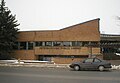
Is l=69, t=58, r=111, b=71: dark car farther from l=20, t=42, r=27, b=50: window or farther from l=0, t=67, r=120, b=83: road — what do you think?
l=20, t=42, r=27, b=50: window

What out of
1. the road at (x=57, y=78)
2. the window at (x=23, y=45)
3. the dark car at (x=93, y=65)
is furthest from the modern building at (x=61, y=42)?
the road at (x=57, y=78)

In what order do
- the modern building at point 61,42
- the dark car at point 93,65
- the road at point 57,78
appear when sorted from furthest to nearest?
the modern building at point 61,42 → the dark car at point 93,65 → the road at point 57,78

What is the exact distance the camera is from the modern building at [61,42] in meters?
51.4

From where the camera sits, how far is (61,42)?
5341cm

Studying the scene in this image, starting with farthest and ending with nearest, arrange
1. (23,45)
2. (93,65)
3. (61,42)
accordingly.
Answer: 1. (23,45)
2. (61,42)
3. (93,65)

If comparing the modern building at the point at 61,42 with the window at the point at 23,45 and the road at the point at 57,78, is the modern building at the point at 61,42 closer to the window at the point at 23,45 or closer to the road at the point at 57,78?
the window at the point at 23,45

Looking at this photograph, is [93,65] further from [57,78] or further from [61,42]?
[61,42]

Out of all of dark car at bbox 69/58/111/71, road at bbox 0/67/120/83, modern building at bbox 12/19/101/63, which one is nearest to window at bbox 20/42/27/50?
modern building at bbox 12/19/101/63

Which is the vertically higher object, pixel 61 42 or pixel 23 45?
pixel 61 42

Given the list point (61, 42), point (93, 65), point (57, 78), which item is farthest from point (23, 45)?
point (57, 78)

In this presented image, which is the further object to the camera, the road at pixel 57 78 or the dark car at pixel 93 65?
the dark car at pixel 93 65

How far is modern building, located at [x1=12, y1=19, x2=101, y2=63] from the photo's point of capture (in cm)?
5138

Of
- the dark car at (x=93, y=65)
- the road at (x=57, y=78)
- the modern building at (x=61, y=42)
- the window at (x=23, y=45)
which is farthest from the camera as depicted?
the window at (x=23, y=45)

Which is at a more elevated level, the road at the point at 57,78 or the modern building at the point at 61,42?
the modern building at the point at 61,42
